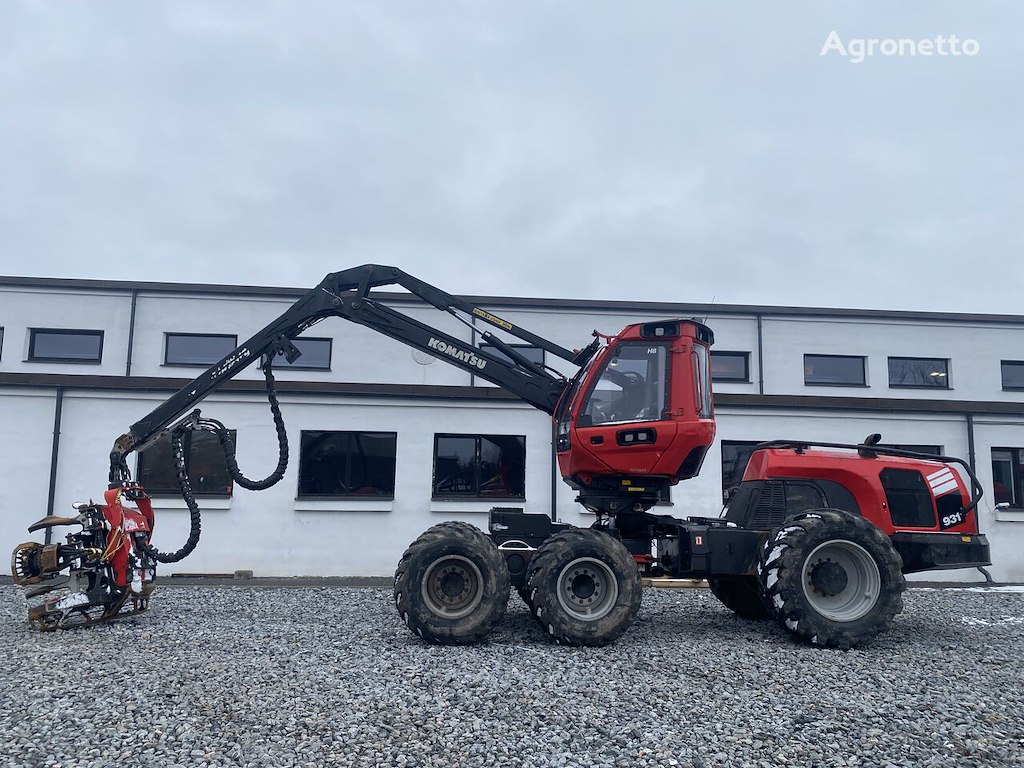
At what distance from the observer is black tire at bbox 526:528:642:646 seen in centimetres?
761

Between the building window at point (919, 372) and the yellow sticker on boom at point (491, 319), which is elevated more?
the building window at point (919, 372)

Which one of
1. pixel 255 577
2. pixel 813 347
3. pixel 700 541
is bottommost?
pixel 255 577

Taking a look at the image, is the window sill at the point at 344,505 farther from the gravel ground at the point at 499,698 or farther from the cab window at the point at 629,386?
the cab window at the point at 629,386

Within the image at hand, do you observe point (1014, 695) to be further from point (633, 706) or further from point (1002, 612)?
point (1002, 612)

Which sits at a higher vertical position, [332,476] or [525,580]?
[332,476]

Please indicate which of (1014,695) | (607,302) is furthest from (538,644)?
(607,302)

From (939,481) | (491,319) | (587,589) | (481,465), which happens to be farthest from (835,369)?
(587,589)

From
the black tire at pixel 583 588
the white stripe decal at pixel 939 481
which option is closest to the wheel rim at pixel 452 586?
the black tire at pixel 583 588

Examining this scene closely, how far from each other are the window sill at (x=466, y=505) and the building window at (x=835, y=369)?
1096 centimetres

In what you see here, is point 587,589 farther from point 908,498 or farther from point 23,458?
point 23,458

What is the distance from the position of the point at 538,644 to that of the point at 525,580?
635 millimetres

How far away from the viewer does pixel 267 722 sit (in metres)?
5.06

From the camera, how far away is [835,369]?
70.4 feet

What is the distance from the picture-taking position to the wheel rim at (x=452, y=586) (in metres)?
7.65
